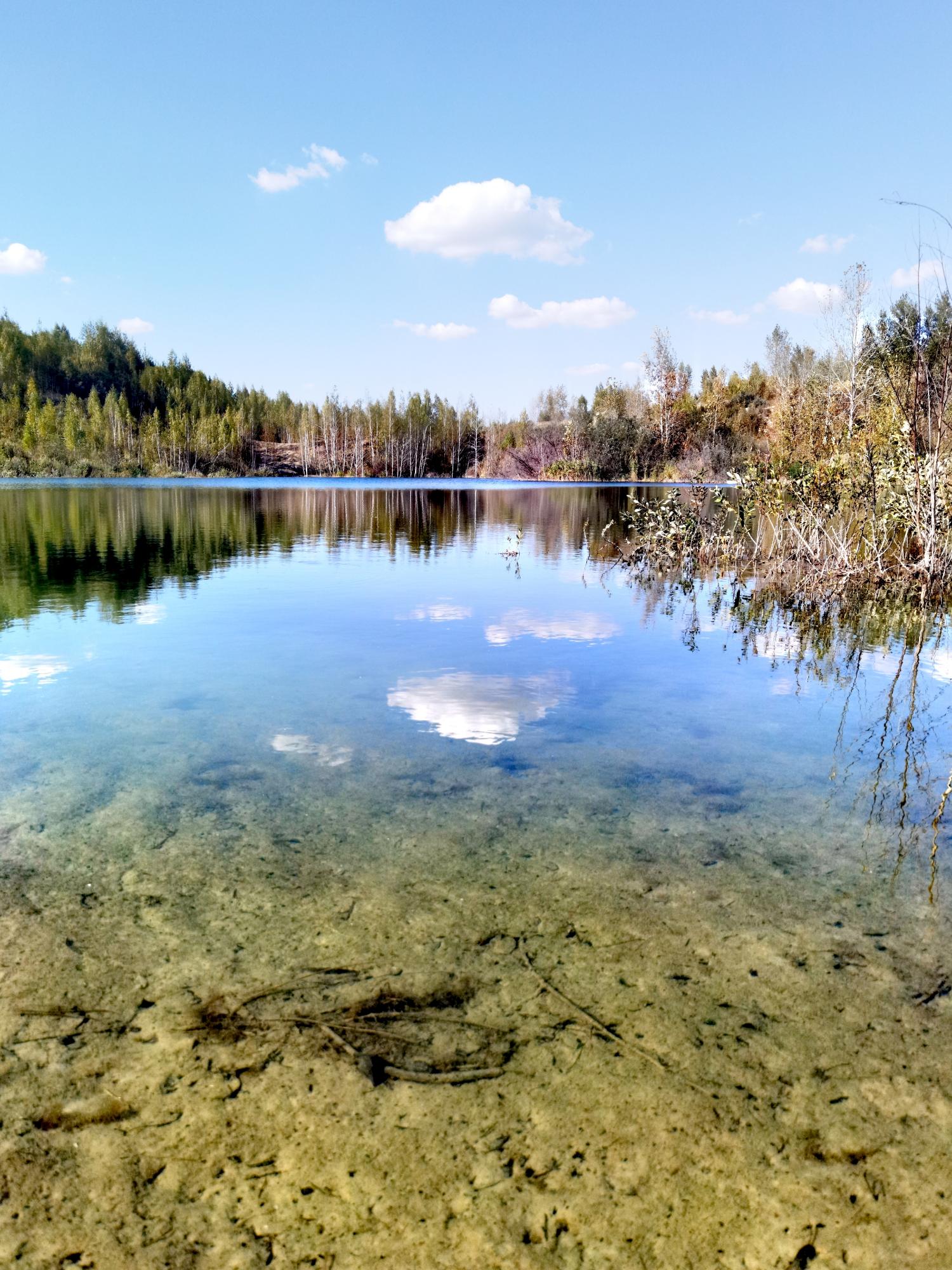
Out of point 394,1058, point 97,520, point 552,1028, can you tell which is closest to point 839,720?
point 552,1028

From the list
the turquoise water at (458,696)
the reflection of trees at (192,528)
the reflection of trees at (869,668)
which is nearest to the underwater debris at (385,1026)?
the turquoise water at (458,696)

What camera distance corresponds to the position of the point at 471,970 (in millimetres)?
3219

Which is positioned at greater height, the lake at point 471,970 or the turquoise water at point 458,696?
the turquoise water at point 458,696

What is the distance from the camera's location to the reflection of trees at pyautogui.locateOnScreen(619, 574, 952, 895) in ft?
16.9

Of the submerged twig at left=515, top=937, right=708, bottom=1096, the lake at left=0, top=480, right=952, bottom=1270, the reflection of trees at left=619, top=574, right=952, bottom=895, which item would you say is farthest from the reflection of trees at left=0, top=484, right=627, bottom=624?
the submerged twig at left=515, top=937, right=708, bottom=1096

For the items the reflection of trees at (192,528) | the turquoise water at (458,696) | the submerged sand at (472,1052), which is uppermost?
the reflection of trees at (192,528)

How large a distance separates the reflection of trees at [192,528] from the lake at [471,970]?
7.14 m

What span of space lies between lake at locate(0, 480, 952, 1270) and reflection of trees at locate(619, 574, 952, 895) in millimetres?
59

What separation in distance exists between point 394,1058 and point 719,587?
13816 mm

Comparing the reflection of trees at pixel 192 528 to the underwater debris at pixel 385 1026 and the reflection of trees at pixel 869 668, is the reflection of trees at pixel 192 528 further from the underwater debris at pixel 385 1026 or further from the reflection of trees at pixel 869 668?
the underwater debris at pixel 385 1026

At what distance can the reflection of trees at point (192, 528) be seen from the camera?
48.1 feet

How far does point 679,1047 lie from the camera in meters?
2.80

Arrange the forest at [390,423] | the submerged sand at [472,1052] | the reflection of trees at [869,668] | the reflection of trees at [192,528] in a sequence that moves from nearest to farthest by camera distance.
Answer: the submerged sand at [472,1052] < the reflection of trees at [869,668] < the reflection of trees at [192,528] < the forest at [390,423]

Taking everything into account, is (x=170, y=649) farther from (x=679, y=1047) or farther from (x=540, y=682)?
(x=679, y=1047)
